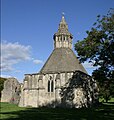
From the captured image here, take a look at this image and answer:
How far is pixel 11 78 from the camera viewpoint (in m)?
69.1

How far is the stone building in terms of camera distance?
45.8 meters

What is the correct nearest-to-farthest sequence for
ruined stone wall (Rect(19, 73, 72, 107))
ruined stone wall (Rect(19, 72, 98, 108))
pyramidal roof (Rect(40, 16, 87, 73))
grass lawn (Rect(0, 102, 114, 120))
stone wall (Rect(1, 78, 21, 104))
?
grass lawn (Rect(0, 102, 114, 120)), ruined stone wall (Rect(19, 72, 98, 108)), ruined stone wall (Rect(19, 73, 72, 107)), pyramidal roof (Rect(40, 16, 87, 73)), stone wall (Rect(1, 78, 21, 104))

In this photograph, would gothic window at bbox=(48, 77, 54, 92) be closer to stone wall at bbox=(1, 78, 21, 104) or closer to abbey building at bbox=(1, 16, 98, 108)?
abbey building at bbox=(1, 16, 98, 108)

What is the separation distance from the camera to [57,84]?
152 ft

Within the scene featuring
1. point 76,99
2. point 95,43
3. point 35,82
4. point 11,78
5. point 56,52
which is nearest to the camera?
point 95,43

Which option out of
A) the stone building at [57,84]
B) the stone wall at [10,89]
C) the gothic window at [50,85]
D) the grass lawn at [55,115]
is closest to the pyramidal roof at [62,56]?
the stone building at [57,84]

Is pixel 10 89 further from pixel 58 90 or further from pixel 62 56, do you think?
pixel 58 90

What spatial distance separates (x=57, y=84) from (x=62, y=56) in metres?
7.68

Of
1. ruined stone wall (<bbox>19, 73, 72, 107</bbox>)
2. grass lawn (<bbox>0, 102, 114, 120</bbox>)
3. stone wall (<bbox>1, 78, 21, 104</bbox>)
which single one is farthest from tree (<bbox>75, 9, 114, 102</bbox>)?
stone wall (<bbox>1, 78, 21, 104</bbox>)

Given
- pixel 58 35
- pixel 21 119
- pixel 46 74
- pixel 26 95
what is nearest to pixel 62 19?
pixel 58 35

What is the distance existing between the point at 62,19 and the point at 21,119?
41237 mm

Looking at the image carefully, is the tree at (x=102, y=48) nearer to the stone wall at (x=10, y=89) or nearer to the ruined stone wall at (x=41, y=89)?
the ruined stone wall at (x=41, y=89)

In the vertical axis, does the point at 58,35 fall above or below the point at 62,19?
below

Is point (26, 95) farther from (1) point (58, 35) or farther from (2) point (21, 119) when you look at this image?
(2) point (21, 119)
